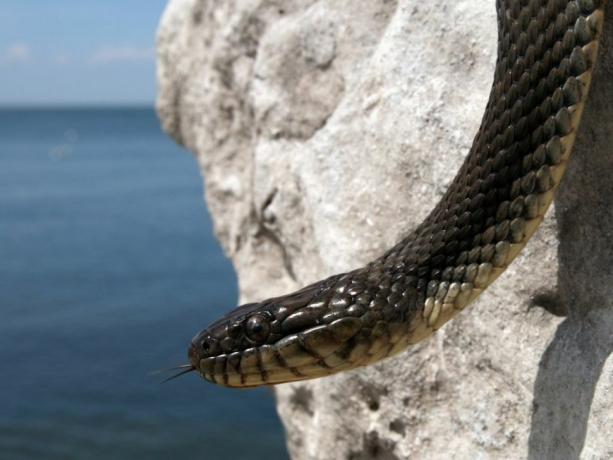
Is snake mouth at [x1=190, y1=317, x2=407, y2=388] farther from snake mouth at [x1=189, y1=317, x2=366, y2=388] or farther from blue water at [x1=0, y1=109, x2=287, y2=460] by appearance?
blue water at [x1=0, y1=109, x2=287, y2=460]

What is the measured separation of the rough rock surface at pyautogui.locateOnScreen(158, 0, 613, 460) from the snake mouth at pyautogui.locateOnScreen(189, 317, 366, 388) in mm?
531

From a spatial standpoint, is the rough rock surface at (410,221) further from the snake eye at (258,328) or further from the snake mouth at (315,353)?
the snake eye at (258,328)

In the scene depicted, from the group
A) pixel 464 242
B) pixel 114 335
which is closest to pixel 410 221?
pixel 464 242

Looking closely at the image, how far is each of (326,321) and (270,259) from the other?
2092mm

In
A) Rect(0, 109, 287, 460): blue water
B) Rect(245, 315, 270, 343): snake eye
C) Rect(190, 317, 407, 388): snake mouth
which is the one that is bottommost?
Rect(190, 317, 407, 388): snake mouth

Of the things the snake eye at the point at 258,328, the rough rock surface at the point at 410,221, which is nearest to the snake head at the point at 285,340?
the snake eye at the point at 258,328

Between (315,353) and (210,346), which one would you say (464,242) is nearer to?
(315,353)

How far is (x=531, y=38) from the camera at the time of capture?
217 cm

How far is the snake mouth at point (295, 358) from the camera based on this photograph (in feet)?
7.82

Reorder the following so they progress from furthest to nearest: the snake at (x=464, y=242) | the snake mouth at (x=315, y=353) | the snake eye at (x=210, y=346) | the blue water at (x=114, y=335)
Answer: the blue water at (x=114, y=335)
the snake eye at (x=210, y=346)
the snake mouth at (x=315, y=353)
the snake at (x=464, y=242)

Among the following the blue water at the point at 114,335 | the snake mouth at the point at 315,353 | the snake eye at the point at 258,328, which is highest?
the blue water at the point at 114,335

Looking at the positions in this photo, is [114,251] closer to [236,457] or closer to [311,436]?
[236,457]

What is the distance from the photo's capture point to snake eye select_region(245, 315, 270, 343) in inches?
97.5

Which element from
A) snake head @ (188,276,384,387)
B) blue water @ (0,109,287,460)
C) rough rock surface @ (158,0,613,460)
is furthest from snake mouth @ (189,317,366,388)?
blue water @ (0,109,287,460)
